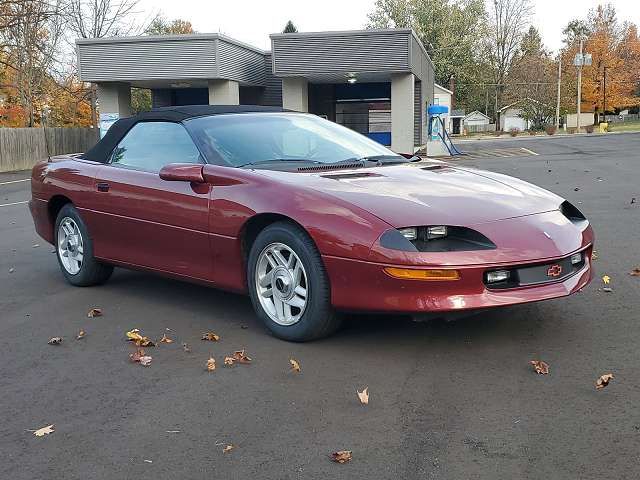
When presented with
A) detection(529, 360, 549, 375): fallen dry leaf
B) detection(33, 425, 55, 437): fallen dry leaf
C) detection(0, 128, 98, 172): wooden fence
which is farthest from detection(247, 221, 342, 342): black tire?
detection(0, 128, 98, 172): wooden fence

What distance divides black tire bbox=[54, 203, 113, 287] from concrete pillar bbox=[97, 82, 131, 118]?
2512 cm

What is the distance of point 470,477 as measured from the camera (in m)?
2.84

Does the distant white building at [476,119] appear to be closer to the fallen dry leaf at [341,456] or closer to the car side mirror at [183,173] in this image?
the car side mirror at [183,173]

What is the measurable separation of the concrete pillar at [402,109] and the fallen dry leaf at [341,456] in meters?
26.1

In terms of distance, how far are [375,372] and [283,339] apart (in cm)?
82

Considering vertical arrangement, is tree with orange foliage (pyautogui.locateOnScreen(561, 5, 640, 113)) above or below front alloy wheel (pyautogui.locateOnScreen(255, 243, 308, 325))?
above

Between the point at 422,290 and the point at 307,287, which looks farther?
the point at 307,287

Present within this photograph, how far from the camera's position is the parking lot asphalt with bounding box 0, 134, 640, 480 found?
3.02 m

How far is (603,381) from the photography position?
3.76 metres

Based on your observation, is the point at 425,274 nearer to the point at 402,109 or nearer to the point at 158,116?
the point at 158,116

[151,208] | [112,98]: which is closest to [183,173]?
[151,208]

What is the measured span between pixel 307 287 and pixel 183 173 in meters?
1.22

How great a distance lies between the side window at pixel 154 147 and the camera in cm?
549

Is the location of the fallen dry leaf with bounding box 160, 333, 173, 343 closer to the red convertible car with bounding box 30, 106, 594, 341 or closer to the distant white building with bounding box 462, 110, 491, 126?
the red convertible car with bounding box 30, 106, 594, 341
